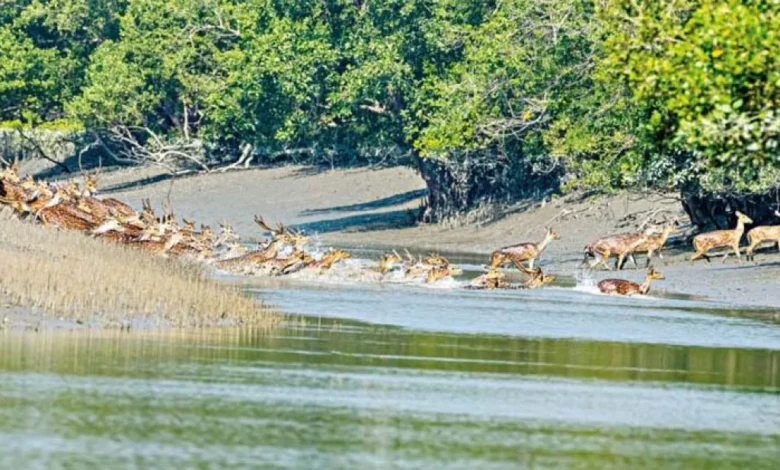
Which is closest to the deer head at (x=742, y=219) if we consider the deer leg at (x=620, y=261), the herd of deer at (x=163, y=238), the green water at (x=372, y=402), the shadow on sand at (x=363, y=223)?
the deer leg at (x=620, y=261)

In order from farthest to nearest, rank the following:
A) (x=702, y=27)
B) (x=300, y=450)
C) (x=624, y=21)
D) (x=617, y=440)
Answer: (x=624, y=21) → (x=702, y=27) → (x=617, y=440) → (x=300, y=450)

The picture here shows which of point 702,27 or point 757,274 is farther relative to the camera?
point 757,274

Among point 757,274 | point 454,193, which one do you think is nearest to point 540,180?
point 454,193

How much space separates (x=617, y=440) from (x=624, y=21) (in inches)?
375

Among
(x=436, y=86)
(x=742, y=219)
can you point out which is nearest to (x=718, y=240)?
(x=742, y=219)

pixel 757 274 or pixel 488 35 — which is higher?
pixel 488 35

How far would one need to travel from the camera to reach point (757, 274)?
1481 inches

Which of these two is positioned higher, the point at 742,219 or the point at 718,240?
the point at 742,219

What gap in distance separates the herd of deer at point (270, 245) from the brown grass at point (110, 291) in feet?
23.9

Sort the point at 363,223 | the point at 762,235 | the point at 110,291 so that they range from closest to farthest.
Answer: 1. the point at 110,291
2. the point at 762,235
3. the point at 363,223

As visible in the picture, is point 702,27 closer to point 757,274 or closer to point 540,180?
point 757,274

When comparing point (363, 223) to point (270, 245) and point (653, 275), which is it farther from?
point (653, 275)

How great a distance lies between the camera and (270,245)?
38.6 metres

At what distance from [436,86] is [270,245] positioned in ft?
41.7
